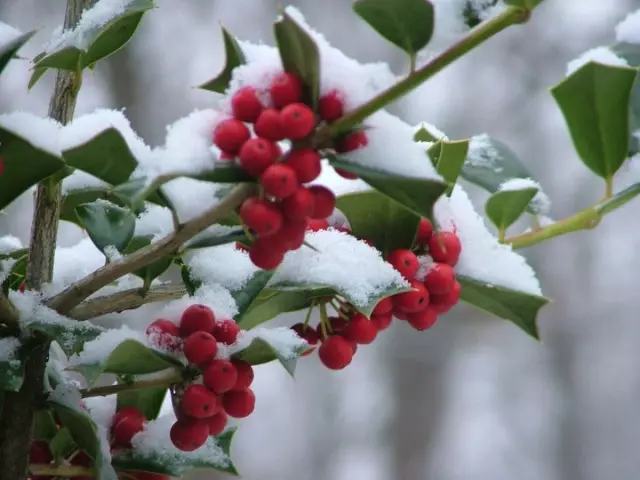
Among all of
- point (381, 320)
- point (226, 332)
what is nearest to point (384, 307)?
point (381, 320)

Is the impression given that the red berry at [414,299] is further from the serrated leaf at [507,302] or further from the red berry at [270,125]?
the red berry at [270,125]

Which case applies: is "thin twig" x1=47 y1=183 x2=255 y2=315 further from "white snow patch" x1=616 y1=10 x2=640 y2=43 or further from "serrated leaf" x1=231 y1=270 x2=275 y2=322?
"white snow patch" x1=616 y1=10 x2=640 y2=43

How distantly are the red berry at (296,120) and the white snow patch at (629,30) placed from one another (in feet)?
1.21

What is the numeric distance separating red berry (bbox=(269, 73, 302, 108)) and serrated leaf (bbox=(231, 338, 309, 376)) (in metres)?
0.16

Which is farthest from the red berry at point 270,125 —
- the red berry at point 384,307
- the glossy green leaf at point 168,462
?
the glossy green leaf at point 168,462

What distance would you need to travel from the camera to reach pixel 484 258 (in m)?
0.59

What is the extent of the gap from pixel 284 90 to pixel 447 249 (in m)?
0.22

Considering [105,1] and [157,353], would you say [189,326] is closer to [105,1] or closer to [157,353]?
[157,353]

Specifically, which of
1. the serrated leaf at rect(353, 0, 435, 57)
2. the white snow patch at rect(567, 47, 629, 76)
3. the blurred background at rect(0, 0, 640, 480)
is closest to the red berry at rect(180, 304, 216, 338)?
the serrated leaf at rect(353, 0, 435, 57)

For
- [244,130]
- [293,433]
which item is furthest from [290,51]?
[293,433]

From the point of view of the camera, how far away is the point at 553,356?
5.27 meters

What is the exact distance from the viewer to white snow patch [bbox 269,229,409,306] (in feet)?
1.65

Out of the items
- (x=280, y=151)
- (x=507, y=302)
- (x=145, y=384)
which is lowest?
(x=507, y=302)

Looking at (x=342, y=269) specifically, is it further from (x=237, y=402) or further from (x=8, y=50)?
(x=8, y=50)
